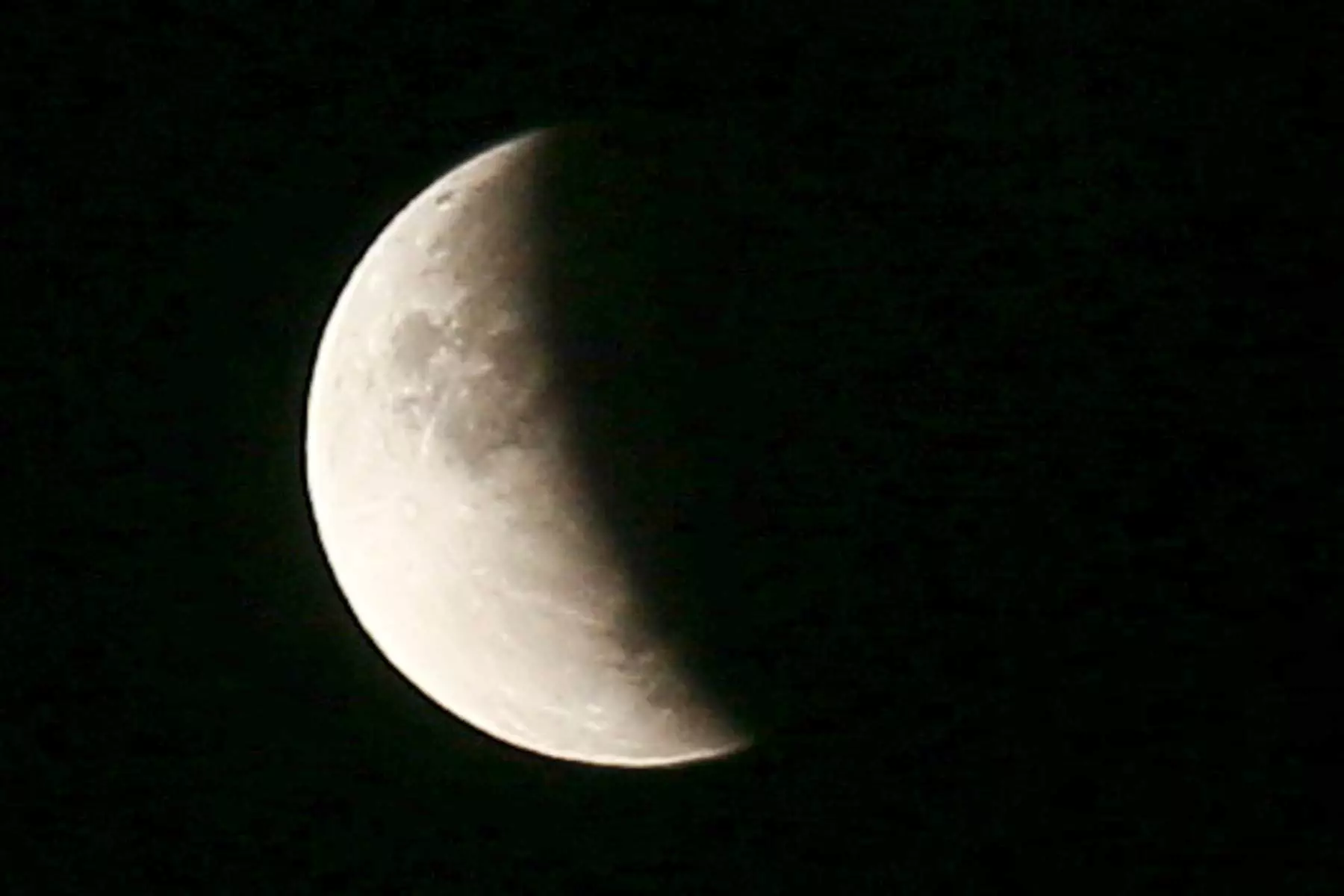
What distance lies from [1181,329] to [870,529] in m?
0.75

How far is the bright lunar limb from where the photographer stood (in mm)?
2725

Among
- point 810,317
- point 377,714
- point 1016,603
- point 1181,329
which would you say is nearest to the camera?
point 810,317

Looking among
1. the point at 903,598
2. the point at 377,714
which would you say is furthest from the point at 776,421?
the point at 377,714

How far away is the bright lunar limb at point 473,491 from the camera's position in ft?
8.94

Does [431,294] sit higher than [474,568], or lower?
higher

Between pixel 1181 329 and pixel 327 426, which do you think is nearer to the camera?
pixel 327 426

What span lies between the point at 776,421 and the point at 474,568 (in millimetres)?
491

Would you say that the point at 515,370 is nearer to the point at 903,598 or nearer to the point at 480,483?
the point at 480,483

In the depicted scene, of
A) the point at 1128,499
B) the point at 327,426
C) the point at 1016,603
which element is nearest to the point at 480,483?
the point at 327,426

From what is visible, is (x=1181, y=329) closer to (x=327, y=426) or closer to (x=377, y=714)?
(x=327, y=426)

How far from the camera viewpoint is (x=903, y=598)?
2803mm

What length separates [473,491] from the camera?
2.73m

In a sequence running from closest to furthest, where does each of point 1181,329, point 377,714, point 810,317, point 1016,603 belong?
point 810,317 < point 1016,603 < point 1181,329 < point 377,714

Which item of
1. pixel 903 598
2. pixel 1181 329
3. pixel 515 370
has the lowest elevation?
pixel 903 598
